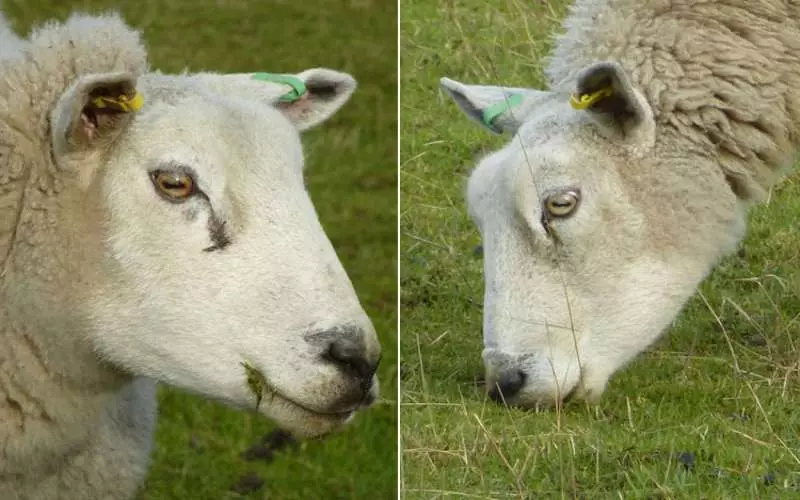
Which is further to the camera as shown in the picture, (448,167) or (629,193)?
(448,167)

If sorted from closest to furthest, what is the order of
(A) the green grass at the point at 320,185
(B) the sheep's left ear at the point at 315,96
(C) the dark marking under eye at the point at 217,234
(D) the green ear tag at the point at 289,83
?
1. (C) the dark marking under eye at the point at 217,234
2. (D) the green ear tag at the point at 289,83
3. (B) the sheep's left ear at the point at 315,96
4. (A) the green grass at the point at 320,185

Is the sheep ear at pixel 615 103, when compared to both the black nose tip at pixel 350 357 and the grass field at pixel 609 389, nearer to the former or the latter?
the grass field at pixel 609 389

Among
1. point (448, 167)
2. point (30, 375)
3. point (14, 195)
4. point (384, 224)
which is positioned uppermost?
point (14, 195)

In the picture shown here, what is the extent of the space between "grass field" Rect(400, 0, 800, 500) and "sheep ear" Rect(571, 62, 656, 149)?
101 cm

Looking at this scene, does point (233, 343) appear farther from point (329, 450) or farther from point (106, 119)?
point (329, 450)

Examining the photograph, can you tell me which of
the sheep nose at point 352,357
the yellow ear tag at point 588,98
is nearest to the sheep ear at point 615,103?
the yellow ear tag at point 588,98

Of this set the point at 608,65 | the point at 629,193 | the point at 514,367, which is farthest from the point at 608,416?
the point at 608,65

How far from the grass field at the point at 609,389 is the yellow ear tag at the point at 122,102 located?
1742 mm

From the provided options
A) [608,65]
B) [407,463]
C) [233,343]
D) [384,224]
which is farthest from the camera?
[384,224]

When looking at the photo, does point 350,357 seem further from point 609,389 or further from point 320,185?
point 320,185

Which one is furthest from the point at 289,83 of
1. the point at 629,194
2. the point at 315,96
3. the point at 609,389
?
the point at 609,389

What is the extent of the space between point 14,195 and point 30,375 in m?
0.51

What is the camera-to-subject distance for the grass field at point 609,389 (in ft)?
17.1

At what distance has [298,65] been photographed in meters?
11.8
